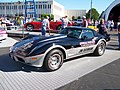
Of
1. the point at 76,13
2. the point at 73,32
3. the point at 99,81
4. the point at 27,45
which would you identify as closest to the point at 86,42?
the point at 73,32

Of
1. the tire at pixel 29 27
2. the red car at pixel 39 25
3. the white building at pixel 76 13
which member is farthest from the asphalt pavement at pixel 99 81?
the white building at pixel 76 13

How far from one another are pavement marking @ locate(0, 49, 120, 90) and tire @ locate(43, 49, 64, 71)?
0.16 metres

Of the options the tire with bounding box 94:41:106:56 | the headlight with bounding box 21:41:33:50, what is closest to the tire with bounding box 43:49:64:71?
the headlight with bounding box 21:41:33:50

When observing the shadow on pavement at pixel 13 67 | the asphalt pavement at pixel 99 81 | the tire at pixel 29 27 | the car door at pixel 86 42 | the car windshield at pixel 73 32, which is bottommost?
the asphalt pavement at pixel 99 81

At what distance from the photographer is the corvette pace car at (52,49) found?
5082 millimetres

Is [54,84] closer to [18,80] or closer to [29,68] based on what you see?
[18,80]

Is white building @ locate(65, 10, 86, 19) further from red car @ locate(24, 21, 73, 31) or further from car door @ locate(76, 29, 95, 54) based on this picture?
car door @ locate(76, 29, 95, 54)

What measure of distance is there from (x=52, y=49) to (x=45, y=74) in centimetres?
77

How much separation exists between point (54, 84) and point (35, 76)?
769 mm

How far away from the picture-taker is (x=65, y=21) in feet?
44.2

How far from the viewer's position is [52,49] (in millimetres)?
5324

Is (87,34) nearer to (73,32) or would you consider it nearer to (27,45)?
(73,32)

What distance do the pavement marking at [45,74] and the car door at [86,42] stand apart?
418 millimetres

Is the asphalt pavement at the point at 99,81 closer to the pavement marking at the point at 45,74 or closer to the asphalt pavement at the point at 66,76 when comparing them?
the asphalt pavement at the point at 66,76
